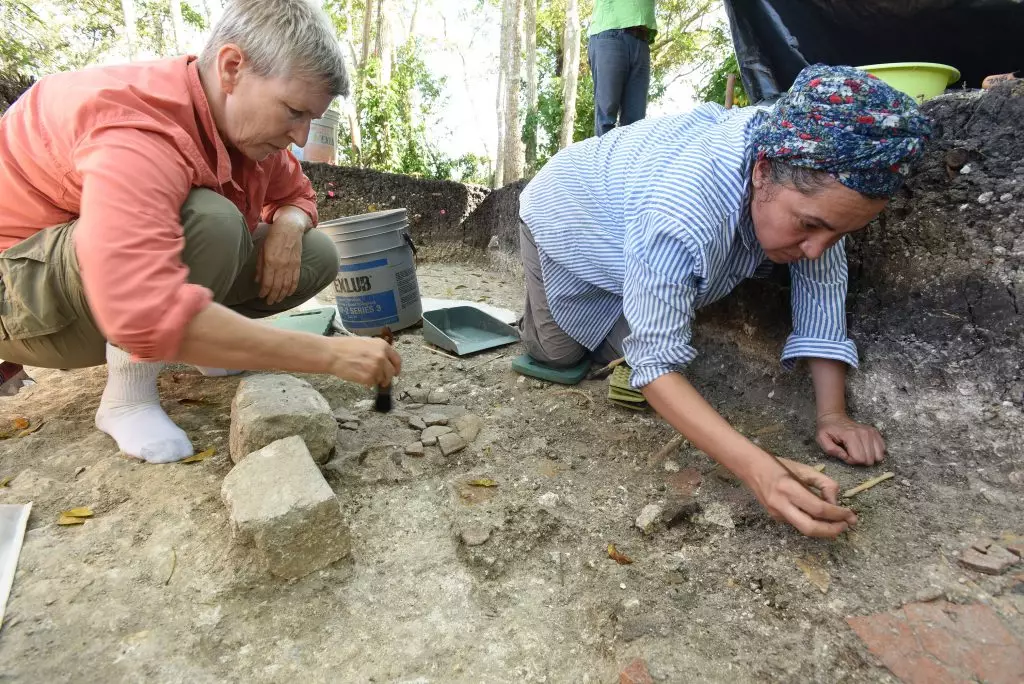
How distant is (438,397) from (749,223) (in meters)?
1.22

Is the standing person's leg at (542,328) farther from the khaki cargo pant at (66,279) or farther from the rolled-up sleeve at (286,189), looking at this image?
the khaki cargo pant at (66,279)

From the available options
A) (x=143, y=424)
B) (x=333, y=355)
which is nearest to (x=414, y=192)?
(x=143, y=424)

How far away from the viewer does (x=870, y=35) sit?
226 cm

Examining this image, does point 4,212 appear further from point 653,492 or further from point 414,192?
point 414,192

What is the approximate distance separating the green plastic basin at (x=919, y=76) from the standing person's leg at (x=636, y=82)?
197 centimetres

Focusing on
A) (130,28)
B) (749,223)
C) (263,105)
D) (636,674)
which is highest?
(130,28)

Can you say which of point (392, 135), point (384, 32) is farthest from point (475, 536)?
point (384, 32)

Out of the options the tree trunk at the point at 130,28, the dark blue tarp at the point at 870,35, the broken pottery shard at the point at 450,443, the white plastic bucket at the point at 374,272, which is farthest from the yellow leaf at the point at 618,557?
the tree trunk at the point at 130,28

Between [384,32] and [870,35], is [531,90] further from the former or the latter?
[870,35]

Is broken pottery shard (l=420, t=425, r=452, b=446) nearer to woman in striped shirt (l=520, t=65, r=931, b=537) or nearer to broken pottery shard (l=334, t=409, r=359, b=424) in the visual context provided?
broken pottery shard (l=334, t=409, r=359, b=424)

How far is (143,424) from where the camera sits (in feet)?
5.32

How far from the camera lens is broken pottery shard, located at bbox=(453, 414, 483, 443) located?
6.02ft

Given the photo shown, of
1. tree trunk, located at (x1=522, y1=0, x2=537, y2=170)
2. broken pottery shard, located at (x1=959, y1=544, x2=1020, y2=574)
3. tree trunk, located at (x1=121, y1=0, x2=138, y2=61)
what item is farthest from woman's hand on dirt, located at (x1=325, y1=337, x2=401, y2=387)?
tree trunk, located at (x1=121, y1=0, x2=138, y2=61)

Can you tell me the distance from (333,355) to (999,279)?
1611 millimetres
